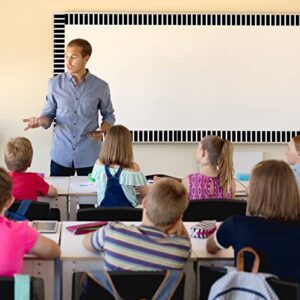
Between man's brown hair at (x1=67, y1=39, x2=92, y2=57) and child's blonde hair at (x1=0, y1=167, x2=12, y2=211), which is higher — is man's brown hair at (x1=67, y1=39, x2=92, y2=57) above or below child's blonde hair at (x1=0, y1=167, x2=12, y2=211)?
above

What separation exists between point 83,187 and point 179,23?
2.57m

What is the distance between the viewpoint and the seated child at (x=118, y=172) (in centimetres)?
380

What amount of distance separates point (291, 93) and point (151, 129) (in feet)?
4.96

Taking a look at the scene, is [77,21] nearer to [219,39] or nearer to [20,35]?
[20,35]

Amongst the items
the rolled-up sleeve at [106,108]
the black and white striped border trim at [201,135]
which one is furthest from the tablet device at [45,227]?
the black and white striped border trim at [201,135]

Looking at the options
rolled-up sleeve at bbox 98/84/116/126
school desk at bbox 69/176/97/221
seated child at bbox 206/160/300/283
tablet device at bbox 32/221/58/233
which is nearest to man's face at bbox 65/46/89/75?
rolled-up sleeve at bbox 98/84/116/126

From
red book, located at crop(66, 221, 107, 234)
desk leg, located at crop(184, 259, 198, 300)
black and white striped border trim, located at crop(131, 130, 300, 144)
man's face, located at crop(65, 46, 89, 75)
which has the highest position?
man's face, located at crop(65, 46, 89, 75)

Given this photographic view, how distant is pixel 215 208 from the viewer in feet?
11.7

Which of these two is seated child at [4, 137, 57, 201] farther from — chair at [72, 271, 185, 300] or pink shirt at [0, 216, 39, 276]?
chair at [72, 271, 185, 300]

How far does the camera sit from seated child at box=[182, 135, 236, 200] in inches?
151

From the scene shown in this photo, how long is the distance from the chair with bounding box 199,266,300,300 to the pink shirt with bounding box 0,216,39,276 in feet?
2.26

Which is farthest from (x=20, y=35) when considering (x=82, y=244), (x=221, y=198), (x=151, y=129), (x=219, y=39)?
(x=82, y=244)

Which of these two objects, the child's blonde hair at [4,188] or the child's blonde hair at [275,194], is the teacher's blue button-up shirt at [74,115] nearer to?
the child's blonde hair at [4,188]

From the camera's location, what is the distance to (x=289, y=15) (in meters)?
6.25
